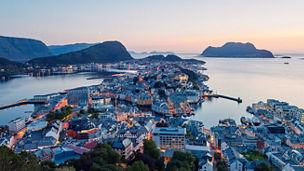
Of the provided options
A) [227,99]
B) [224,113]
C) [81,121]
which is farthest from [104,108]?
[227,99]

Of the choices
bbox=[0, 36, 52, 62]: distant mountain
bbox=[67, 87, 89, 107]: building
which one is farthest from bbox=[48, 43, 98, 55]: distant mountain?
bbox=[67, 87, 89, 107]: building

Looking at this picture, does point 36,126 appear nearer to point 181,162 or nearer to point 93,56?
point 181,162

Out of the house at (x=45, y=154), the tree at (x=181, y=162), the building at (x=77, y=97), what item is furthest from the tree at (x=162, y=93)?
the house at (x=45, y=154)

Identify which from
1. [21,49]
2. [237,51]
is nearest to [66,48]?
[21,49]

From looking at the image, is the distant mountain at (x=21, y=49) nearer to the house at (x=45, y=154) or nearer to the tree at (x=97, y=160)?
the house at (x=45, y=154)

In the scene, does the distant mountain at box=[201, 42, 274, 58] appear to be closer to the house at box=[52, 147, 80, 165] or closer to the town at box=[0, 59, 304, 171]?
the town at box=[0, 59, 304, 171]

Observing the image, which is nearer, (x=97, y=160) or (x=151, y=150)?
(x=97, y=160)
